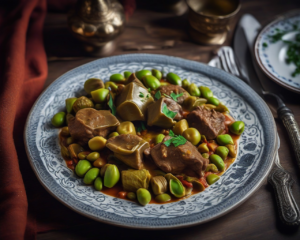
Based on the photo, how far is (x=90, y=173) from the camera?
9.32 feet

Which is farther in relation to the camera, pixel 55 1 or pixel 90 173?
pixel 55 1

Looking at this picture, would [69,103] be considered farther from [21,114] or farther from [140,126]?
[140,126]

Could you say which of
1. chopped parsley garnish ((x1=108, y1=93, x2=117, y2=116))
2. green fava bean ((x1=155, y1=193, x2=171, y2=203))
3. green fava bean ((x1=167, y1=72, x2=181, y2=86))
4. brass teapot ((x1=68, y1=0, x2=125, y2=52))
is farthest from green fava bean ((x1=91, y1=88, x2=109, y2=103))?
green fava bean ((x1=155, y1=193, x2=171, y2=203))

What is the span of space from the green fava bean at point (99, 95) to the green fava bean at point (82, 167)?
817 mm

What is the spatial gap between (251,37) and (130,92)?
2.52 metres

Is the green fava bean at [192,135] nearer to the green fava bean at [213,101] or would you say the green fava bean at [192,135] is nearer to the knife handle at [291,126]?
the green fava bean at [213,101]

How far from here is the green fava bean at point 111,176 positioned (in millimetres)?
2764

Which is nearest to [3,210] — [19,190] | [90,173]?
[19,190]

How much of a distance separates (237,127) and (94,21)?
2.39 meters

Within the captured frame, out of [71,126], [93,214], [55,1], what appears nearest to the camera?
[93,214]

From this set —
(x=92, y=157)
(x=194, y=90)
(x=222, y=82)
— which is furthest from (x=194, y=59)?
(x=92, y=157)

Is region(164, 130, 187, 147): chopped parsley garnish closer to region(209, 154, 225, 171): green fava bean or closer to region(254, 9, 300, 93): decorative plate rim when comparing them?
region(209, 154, 225, 171): green fava bean

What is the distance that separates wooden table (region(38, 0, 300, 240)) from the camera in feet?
8.59

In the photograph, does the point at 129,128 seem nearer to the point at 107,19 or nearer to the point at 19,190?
the point at 19,190
